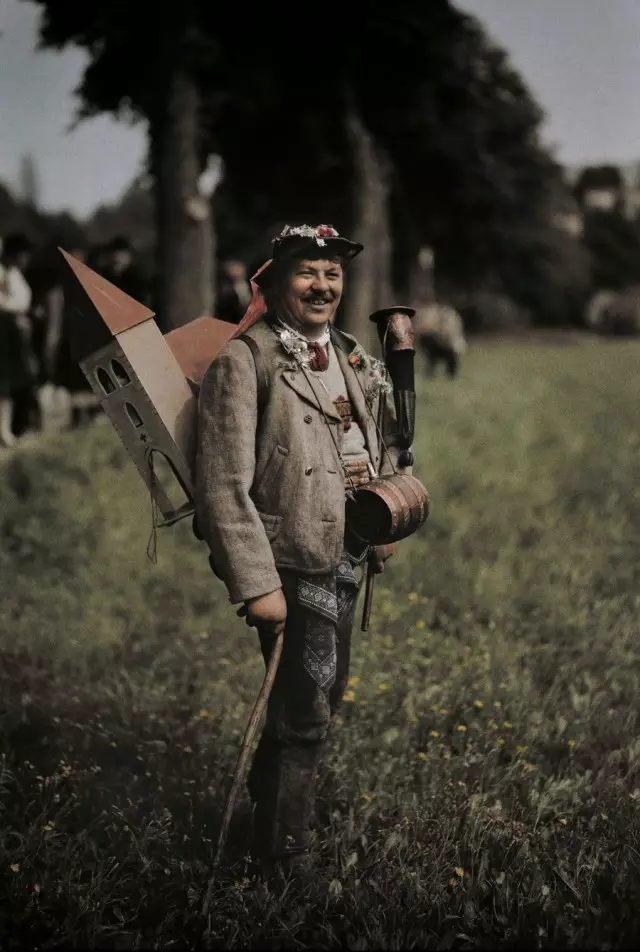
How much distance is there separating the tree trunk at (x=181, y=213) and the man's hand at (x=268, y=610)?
6728mm

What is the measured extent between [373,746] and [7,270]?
6.92m

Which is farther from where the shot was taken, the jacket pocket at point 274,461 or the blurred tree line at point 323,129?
the blurred tree line at point 323,129

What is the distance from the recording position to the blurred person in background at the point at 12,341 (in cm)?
929

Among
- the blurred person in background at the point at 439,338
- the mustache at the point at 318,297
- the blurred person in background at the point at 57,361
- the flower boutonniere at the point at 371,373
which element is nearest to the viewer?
the mustache at the point at 318,297

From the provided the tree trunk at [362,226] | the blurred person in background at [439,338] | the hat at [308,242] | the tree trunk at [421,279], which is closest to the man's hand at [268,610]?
the hat at [308,242]

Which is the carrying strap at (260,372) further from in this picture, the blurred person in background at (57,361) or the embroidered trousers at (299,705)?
the blurred person in background at (57,361)

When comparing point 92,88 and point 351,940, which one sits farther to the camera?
point 92,88

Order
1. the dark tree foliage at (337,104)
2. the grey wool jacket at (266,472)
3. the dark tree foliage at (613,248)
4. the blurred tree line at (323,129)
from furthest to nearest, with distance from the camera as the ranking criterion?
the dark tree foliage at (613,248) → the dark tree foliage at (337,104) → the blurred tree line at (323,129) → the grey wool jacket at (266,472)

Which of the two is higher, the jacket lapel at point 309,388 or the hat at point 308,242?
the hat at point 308,242

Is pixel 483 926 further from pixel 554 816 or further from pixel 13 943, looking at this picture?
pixel 13 943

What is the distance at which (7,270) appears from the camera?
9.36m

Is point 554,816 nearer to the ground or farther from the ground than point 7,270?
nearer to the ground

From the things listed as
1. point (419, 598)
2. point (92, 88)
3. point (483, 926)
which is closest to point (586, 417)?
point (419, 598)

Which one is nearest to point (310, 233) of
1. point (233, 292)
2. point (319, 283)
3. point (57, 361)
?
point (319, 283)
